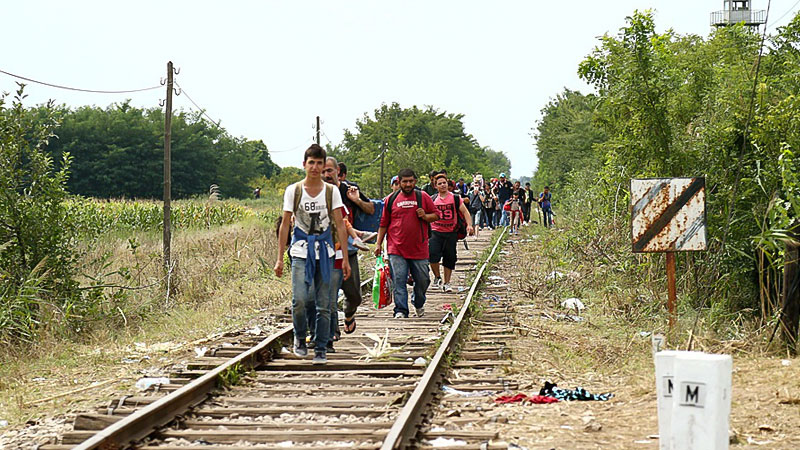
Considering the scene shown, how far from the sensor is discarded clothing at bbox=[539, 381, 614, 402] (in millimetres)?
7453

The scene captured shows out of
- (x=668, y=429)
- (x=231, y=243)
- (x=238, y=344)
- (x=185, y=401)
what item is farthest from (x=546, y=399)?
(x=231, y=243)

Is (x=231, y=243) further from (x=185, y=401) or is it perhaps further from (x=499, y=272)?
(x=185, y=401)

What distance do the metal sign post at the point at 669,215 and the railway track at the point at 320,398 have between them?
6.22 feet

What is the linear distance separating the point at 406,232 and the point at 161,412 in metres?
5.87

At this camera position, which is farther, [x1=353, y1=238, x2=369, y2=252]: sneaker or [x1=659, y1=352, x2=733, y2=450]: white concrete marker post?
[x1=353, y1=238, x2=369, y2=252]: sneaker

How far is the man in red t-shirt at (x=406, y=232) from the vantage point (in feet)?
39.5

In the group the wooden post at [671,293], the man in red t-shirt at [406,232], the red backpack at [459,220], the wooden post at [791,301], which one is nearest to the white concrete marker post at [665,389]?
the wooden post at [791,301]

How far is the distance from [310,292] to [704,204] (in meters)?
4.00

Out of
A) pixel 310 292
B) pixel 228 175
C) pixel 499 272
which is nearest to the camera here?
pixel 310 292

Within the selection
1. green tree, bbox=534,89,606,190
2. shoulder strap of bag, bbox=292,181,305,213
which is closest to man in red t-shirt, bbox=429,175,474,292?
shoulder strap of bag, bbox=292,181,305,213

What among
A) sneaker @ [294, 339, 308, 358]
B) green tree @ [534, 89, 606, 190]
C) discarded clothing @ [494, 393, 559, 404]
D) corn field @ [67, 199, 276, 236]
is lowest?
discarded clothing @ [494, 393, 559, 404]

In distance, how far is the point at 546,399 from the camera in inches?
A: 290

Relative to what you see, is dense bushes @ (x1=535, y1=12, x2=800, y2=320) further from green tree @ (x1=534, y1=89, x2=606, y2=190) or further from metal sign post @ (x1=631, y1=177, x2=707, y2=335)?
green tree @ (x1=534, y1=89, x2=606, y2=190)

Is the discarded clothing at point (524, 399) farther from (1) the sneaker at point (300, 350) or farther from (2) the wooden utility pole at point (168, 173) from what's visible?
(2) the wooden utility pole at point (168, 173)
